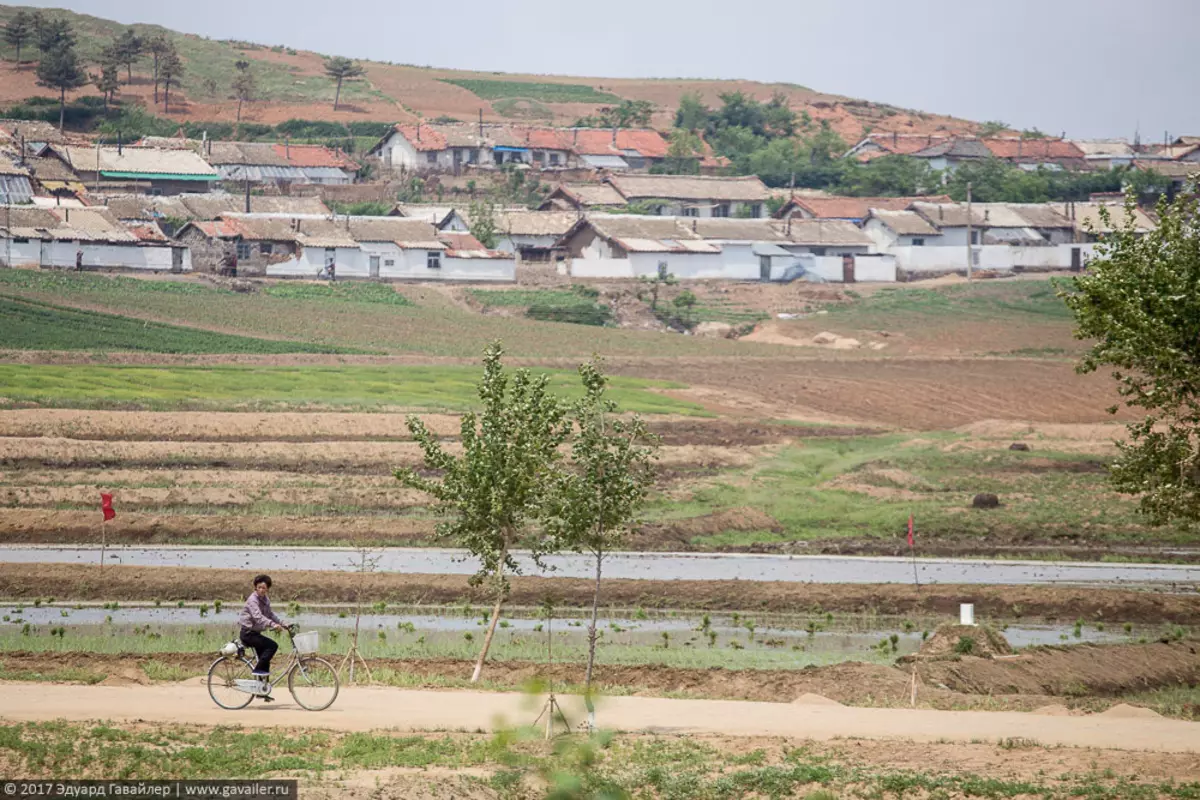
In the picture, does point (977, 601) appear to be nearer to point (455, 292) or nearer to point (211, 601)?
point (211, 601)

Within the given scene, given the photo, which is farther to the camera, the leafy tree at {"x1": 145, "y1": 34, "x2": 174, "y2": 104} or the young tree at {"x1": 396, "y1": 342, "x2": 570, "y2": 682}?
the leafy tree at {"x1": 145, "y1": 34, "x2": 174, "y2": 104}

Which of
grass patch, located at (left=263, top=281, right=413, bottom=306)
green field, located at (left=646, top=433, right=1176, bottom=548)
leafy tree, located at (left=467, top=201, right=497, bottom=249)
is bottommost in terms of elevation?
green field, located at (left=646, top=433, right=1176, bottom=548)

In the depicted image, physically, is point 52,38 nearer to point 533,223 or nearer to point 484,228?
point 533,223

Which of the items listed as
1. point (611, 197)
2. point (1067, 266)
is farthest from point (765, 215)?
point (1067, 266)

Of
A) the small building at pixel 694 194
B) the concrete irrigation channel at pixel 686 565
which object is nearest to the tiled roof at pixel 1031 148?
the small building at pixel 694 194

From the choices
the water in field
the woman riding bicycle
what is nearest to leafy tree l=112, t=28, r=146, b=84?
the water in field

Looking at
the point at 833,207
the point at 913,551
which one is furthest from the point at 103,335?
the point at 833,207

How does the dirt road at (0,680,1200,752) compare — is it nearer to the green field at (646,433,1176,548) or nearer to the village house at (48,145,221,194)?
the green field at (646,433,1176,548)

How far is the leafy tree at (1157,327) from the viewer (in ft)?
72.0

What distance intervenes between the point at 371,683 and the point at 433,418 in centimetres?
3055

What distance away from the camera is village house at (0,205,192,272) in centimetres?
8438

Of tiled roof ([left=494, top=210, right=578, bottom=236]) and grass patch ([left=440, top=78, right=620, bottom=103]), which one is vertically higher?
grass patch ([left=440, top=78, right=620, bottom=103])

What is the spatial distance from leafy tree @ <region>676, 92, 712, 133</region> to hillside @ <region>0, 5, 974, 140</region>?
229 centimetres

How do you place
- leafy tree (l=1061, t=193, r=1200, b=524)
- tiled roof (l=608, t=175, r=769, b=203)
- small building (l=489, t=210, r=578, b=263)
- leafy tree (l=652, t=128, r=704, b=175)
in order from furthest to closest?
1. leafy tree (l=652, t=128, r=704, b=175)
2. tiled roof (l=608, t=175, r=769, b=203)
3. small building (l=489, t=210, r=578, b=263)
4. leafy tree (l=1061, t=193, r=1200, b=524)
